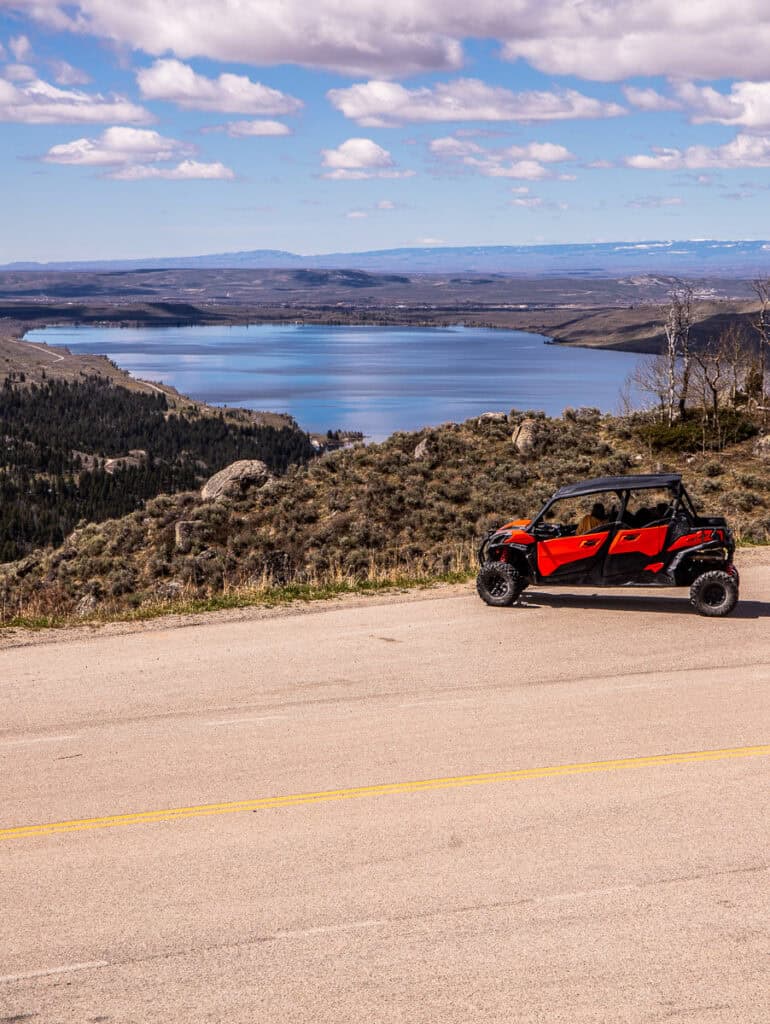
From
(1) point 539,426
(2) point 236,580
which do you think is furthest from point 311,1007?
(1) point 539,426

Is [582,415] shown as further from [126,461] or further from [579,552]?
[126,461]

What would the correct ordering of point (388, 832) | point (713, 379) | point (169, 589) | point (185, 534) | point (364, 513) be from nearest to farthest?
point (388, 832), point (169, 589), point (185, 534), point (364, 513), point (713, 379)

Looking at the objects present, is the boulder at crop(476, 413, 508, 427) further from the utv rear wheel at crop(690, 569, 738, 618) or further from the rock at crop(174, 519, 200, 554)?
the utv rear wheel at crop(690, 569, 738, 618)

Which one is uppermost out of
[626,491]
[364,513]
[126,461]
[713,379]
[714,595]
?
[713,379]

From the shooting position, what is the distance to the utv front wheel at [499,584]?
48.4 feet

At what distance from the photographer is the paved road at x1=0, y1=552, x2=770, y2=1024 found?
5.89m

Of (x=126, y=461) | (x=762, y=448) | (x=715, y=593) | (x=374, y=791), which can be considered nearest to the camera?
(x=374, y=791)

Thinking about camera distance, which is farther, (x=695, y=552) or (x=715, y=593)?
(x=695, y=552)

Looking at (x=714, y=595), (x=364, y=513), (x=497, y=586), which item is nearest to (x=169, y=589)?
(x=364, y=513)

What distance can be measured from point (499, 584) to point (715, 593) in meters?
3.12

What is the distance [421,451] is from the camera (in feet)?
115

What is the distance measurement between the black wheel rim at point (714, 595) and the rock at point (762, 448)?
2093 centimetres

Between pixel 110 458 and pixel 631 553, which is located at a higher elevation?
pixel 631 553

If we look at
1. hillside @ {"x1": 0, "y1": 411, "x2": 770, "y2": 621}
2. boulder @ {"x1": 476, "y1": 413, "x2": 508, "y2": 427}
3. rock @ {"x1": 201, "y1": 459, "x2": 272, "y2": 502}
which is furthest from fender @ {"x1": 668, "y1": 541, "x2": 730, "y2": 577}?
boulder @ {"x1": 476, "y1": 413, "x2": 508, "y2": 427}
